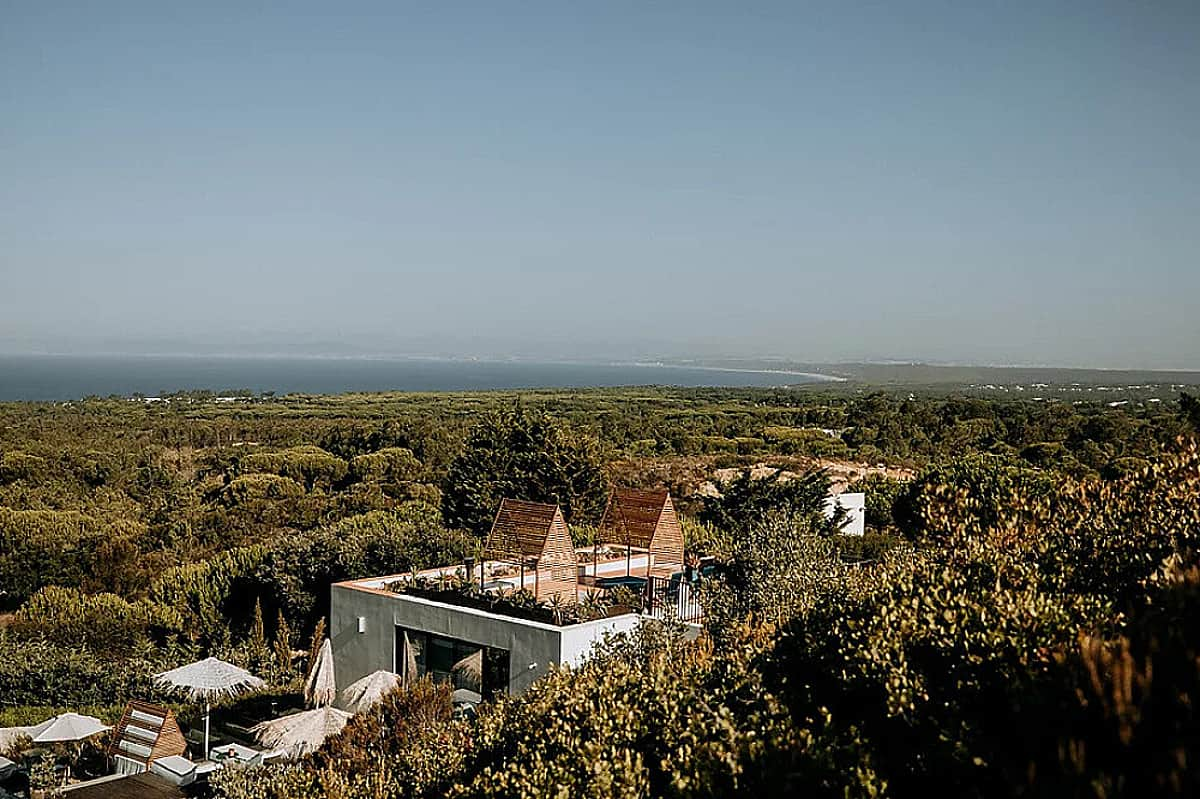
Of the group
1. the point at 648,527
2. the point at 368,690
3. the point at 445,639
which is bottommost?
the point at 368,690

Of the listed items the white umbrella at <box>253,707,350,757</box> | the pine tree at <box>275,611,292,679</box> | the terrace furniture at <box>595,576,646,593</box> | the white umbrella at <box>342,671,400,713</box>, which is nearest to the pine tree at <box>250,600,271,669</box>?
the pine tree at <box>275,611,292,679</box>

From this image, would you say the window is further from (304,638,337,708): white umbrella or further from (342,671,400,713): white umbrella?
(304,638,337,708): white umbrella

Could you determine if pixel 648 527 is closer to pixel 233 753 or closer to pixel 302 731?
pixel 302 731

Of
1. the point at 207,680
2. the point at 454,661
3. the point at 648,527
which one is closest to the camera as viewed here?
the point at 207,680

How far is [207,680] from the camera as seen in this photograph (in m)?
13.1

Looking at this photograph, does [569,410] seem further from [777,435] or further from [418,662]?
[418,662]

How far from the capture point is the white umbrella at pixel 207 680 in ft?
42.6

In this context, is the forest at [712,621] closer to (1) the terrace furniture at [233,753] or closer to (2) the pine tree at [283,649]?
(2) the pine tree at [283,649]

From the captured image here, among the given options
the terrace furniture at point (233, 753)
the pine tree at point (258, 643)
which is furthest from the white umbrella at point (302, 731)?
the pine tree at point (258, 643)

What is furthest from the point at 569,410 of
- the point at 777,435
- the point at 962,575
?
the point at 962,575

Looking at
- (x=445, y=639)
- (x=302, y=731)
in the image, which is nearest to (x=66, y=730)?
(x=302, y=731)

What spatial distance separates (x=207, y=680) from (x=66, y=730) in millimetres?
1601

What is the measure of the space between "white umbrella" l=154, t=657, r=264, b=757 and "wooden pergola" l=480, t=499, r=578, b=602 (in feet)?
11.4

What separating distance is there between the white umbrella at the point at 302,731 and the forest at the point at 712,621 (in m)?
1.68
